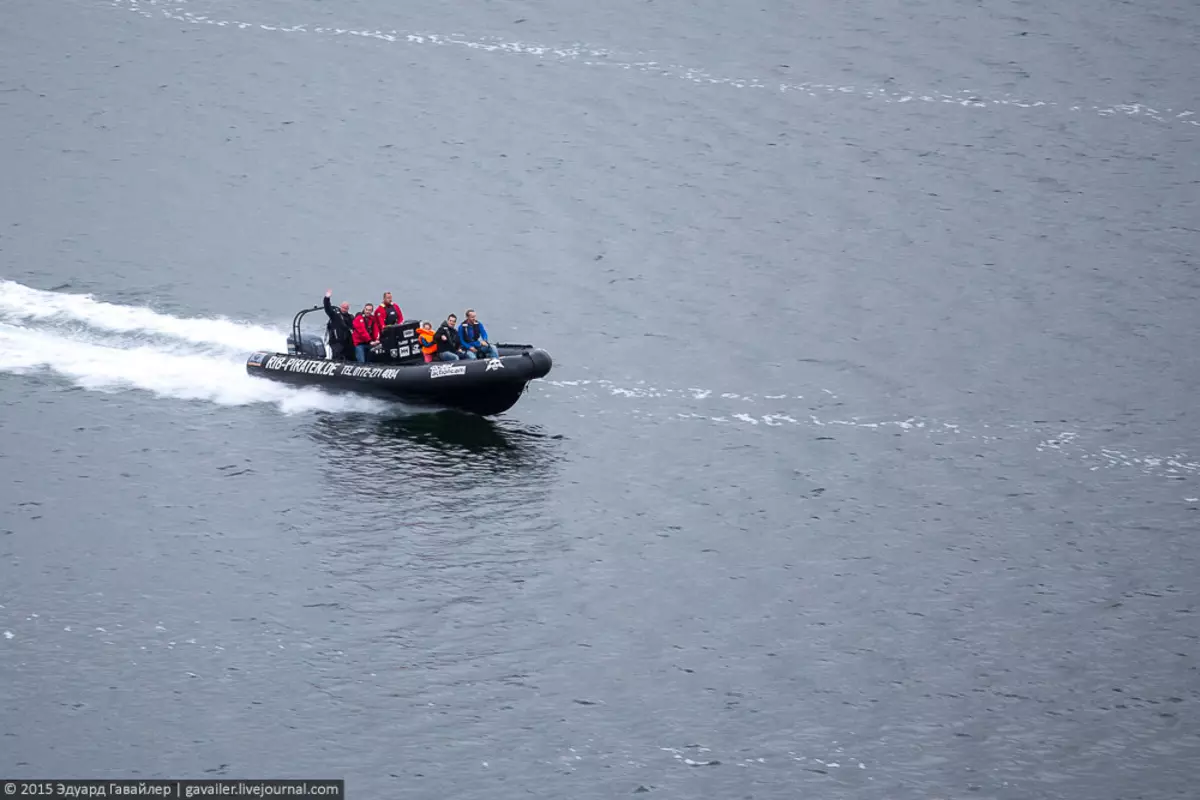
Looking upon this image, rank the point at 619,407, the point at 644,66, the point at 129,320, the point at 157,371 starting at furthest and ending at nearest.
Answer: the point at 644,66 → the point at 129,320 → the point at 157,371 → the point at 619,407

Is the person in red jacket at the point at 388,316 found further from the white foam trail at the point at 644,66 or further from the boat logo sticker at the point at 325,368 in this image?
the white foam trail at the point at 644,66

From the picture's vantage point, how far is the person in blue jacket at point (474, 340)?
1359 inches

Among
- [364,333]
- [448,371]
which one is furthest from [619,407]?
[364,333]

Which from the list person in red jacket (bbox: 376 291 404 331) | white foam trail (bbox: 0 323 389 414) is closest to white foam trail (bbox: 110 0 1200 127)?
white foam trail (bbox: 0 323 389 414)

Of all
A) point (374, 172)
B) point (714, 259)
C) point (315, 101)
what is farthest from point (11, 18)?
point (714, 259)

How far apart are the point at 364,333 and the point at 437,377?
7.89 feet

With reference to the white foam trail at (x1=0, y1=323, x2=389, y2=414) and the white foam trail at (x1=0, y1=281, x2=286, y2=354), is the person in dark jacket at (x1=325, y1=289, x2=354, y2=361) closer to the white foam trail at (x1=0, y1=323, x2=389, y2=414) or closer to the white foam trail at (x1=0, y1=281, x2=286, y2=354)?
the white foam trail at (x1=0, y1=323, x2=389, y2=414)

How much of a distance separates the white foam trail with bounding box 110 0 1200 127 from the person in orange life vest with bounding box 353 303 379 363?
2757 cm

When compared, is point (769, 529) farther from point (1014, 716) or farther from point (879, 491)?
point (1014, 716)

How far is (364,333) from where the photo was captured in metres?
35.1

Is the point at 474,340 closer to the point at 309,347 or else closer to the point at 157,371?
the point at 309,347

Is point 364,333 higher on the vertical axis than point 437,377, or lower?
higher

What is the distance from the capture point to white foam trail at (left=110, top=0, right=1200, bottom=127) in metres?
57.3

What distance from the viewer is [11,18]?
207 feet
